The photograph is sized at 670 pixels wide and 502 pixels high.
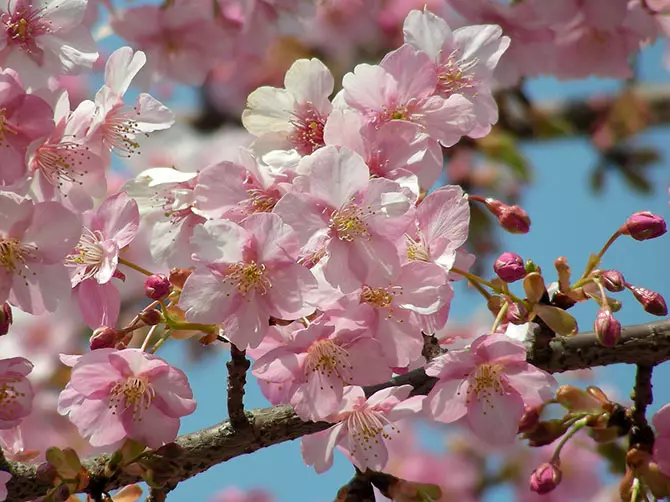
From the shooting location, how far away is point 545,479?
5.36ft

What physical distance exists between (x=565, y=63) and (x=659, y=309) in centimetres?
144

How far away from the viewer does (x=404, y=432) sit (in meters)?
4.65

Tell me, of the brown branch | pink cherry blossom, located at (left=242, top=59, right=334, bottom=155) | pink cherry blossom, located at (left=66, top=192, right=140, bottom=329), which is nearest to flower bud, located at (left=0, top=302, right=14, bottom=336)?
pink cherry blossom, located at (left=66, top=192, right=140, bottom=329)

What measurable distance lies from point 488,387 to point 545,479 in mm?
234

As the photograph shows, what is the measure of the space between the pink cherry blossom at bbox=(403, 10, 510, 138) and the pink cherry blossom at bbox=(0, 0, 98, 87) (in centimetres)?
61

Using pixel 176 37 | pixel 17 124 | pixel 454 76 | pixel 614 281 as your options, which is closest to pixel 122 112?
pixel 17 124

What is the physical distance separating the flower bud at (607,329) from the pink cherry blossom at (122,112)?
31.5 inches

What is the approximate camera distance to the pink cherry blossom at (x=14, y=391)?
4.97ft

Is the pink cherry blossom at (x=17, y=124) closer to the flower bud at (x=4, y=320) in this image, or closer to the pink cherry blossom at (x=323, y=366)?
the flower bud at (x=4, y=320)

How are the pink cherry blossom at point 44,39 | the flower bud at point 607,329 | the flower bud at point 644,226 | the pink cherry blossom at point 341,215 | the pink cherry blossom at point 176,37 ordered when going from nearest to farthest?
the pink cherry blossom at point 341,215
the flower bud at point 607,329
the flower bud at point 644,226
the pink cherry blossom at point 44,39
the pink cherry blossom at point 176,37

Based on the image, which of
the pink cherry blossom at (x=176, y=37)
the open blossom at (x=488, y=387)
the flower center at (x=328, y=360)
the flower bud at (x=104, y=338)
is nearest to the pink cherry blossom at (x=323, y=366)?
the flower center at (x=328, y=360)

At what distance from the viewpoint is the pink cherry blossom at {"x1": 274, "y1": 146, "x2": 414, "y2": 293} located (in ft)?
4.50

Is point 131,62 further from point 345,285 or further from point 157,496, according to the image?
point 157,496

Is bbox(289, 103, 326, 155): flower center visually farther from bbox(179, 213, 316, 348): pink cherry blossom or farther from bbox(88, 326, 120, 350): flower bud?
bbox(88, 326, 120, 350): flower bud
